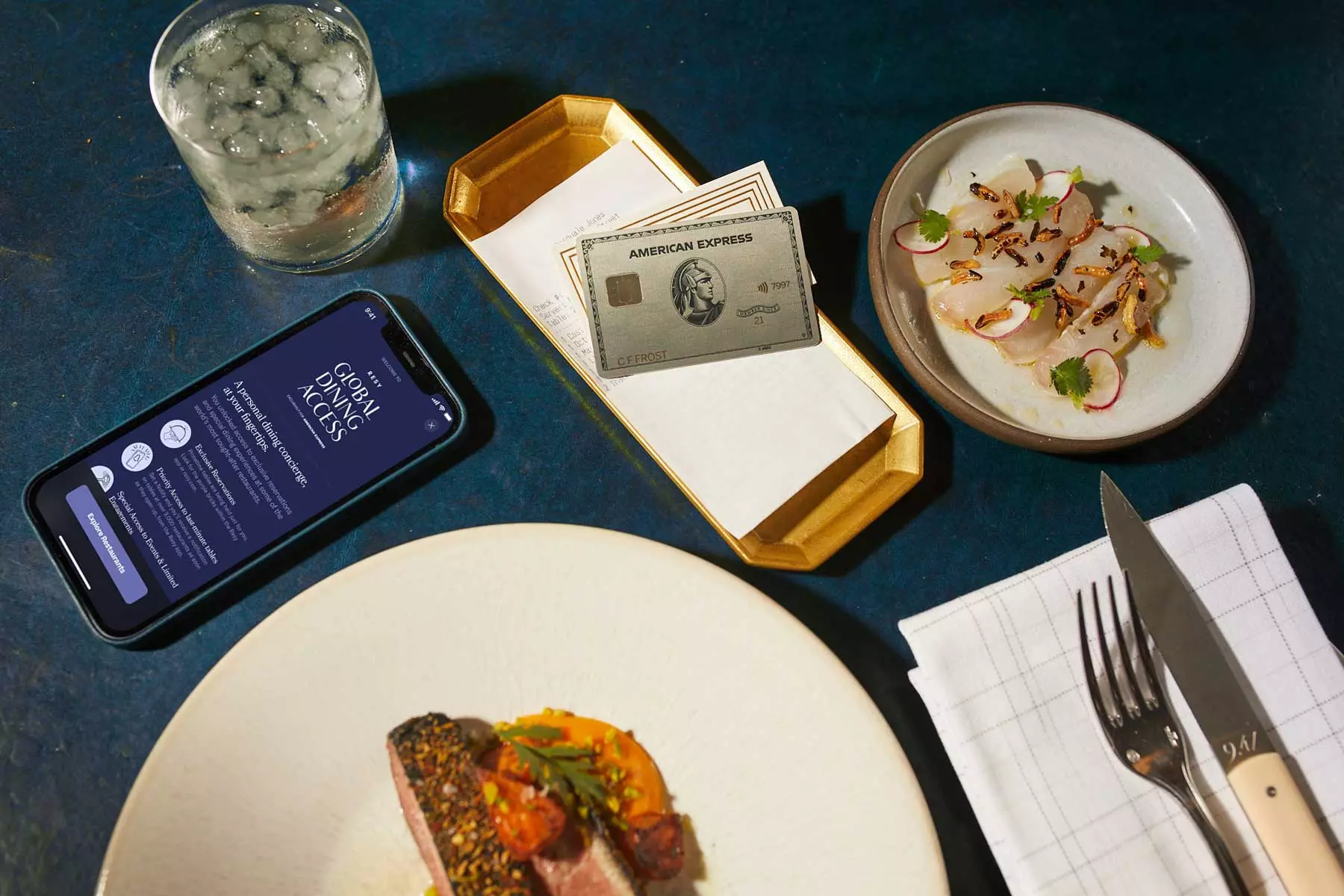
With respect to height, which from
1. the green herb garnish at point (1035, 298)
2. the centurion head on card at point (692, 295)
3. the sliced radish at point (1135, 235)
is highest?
the sliced radish at point (1135, 235)

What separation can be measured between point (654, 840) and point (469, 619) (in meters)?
0.24

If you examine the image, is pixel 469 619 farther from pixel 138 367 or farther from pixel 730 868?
pixel 138 367

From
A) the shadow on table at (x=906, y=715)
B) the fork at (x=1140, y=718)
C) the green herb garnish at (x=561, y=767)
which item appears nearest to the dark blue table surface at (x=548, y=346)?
the shadow on table at (x=906, y=715)

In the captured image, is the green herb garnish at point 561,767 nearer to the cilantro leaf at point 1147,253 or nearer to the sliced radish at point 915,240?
the sliced radish at point 915,240

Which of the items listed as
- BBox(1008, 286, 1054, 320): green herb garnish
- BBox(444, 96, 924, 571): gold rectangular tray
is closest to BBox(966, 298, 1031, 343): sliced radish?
BBox(1008, 286, 1054, 320): green herb garnish

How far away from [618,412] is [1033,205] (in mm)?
475

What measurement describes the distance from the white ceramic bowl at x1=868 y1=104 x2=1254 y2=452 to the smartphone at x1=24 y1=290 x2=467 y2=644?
476mm

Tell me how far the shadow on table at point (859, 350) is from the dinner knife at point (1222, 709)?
16 centimetres

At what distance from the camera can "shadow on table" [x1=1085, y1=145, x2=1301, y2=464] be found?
3.04 feet

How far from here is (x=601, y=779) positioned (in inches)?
29.8

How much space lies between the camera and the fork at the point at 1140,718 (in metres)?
0.76

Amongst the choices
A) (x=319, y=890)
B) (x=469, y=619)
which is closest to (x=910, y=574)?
(x=469, y=619)

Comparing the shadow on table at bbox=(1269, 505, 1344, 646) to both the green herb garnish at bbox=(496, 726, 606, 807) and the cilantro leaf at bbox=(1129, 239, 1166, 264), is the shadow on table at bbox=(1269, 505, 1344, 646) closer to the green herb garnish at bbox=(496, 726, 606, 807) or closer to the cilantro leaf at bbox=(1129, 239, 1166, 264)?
the cilantro leaf at bbox=(1129, 239, 1166, 264)

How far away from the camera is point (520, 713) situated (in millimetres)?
782
